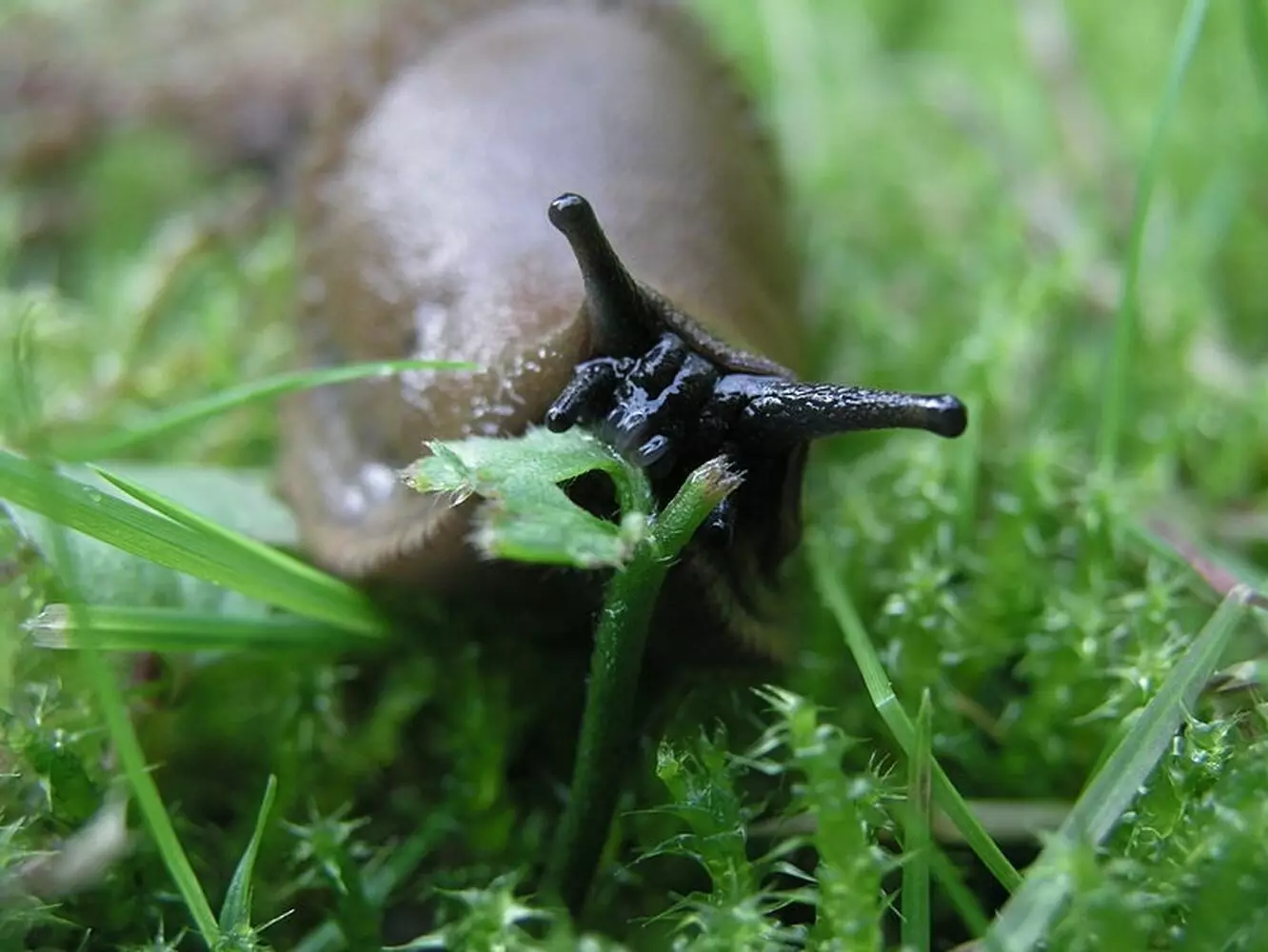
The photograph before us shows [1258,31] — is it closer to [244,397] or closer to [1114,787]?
[1114,787]

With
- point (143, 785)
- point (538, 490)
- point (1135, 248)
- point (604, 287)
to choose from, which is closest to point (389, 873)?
point (143, 785)

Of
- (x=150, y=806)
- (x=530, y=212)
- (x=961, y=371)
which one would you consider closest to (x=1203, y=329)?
(x=961, y=371)

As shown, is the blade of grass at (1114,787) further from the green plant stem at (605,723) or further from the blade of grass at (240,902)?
the blade of grass at (240,902)

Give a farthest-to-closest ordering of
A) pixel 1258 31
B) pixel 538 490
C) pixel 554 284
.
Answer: pixel 1258 31 < pixel 554 284 < pixel 538 490

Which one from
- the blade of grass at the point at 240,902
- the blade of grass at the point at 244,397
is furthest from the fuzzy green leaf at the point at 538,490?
the blade of grass at the point at 240,902

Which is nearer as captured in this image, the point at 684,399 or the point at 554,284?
the point at 684,399

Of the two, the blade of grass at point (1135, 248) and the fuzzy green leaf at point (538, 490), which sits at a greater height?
the blade of grass at point (1135, 248)
